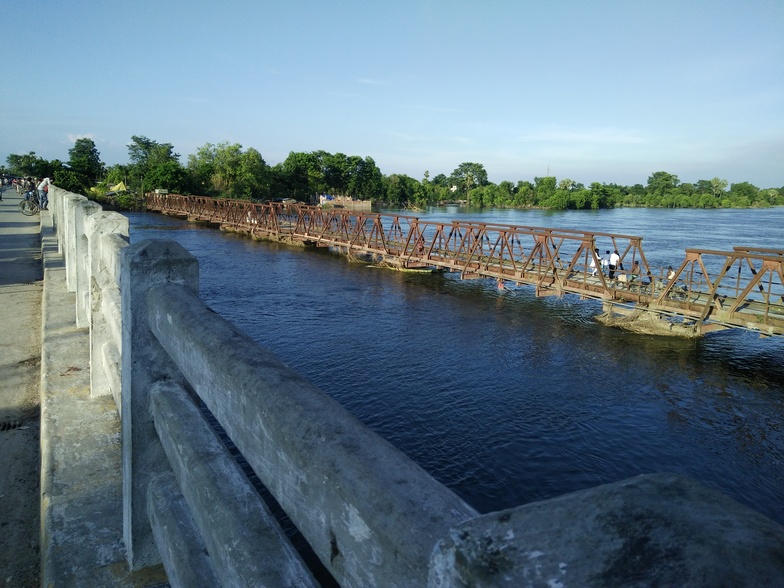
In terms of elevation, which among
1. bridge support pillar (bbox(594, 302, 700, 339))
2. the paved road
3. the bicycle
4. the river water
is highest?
the bicycle

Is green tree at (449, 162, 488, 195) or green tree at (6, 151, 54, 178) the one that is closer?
green tree at (6, 151, 54, 178)

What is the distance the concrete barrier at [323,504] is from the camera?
0.64 meters

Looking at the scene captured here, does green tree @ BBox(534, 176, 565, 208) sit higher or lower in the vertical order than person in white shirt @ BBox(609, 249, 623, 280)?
higher

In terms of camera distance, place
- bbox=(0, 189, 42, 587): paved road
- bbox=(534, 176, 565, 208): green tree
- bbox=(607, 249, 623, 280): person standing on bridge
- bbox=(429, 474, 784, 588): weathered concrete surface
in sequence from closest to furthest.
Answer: bbox=(429, 474, 784, 588): weathered concrete surface, bbox=(0, 189, 42, 587): paved road, bbox=(607, 249, 623, 280): person standing on bridge, bbox=(534, 176, 565, 208): green tree

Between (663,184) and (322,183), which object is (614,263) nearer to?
(322,183)

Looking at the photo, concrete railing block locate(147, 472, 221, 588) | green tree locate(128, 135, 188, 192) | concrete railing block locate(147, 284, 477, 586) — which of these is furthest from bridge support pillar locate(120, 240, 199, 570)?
green tree locate(128, 135, 188, 192)

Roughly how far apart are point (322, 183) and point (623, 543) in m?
110

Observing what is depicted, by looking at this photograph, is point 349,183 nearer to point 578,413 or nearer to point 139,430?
point 578,413

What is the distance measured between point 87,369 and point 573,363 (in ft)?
42.2

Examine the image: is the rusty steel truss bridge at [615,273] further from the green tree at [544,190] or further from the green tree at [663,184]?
the green tree at [663,184]

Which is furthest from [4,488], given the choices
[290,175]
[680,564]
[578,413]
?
[290,175]

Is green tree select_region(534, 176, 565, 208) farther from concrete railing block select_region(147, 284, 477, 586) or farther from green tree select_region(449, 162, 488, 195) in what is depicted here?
concrete railing block select_region(147, 284, 477, 586)

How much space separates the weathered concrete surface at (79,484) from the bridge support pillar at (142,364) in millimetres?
398

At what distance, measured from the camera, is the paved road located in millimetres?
3684
